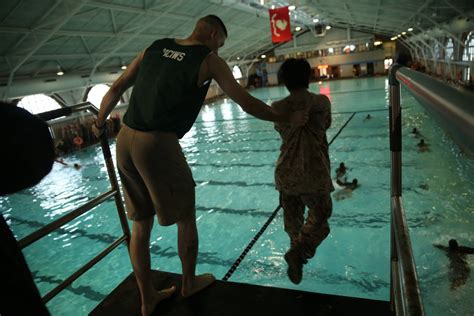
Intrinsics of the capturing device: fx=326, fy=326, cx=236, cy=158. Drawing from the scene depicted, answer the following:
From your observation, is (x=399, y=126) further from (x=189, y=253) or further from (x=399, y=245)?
(x=189, y=253)

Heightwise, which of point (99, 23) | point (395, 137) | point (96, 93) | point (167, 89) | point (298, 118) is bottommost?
point (395, 137)

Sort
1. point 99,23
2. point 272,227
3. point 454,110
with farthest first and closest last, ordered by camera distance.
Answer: point 99,23 → point 272,227 → point 454,110

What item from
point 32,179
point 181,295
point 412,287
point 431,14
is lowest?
point 181,295

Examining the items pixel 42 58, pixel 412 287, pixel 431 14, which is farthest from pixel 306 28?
pixel 412 287

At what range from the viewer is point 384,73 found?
114 ft

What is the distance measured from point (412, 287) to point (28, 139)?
3.34 ft

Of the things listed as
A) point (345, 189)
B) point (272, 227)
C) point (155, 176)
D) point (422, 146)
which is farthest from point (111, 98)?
point (422, 146)

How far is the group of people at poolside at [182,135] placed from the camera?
1.73 m

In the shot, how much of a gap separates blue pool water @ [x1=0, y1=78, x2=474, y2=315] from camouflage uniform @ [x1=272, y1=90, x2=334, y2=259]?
0.66 meters

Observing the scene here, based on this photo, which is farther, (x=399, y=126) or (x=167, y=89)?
(x=167, y=89)

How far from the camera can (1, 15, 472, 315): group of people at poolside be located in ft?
5.69

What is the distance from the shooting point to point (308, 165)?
2043mm

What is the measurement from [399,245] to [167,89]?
1302 mm

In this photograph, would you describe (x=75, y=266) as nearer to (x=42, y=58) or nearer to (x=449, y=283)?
(x=449, y=283)
